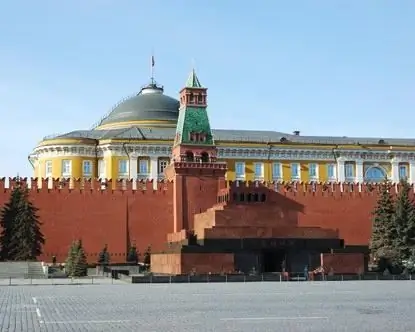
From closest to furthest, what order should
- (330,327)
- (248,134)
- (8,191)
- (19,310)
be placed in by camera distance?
1. (330,327)
2. (19,310)
3. (8,191)
4. (248,134)

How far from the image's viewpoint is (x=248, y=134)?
5541 cm

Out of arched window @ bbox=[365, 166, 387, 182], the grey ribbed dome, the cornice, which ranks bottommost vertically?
arched window @ bbox=[365, 166, 387, 182]

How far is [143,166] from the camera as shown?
2020 inches

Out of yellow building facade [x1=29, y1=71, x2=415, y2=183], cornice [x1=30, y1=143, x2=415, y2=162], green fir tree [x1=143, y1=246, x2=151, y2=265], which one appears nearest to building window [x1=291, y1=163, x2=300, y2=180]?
yellow building facade [x1=29, y1=71, x2=415, y2=183]

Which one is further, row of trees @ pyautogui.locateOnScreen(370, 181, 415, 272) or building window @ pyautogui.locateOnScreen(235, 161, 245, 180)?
building window @ pyautogui.locateOnScreen(235, 161, 245, 180)

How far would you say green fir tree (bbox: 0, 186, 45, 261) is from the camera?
35.1 m

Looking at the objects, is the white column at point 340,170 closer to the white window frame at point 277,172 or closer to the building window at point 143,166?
the white window frame at point 277,172

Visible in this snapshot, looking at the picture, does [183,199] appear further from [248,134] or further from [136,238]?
[248,134]

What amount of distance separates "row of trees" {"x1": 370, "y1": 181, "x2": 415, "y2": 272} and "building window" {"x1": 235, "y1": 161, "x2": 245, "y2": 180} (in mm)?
14546

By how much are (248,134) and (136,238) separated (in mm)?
18726

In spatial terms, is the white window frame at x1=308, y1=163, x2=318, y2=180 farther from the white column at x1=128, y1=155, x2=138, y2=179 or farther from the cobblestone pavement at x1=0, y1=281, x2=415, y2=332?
the cobblestone pavement at x1=0, y1=281, x2=415, y2=332

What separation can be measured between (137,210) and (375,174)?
2136cm

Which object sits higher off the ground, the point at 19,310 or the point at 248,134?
the point at 248,134

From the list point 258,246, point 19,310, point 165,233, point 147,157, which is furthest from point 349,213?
point 19,310
